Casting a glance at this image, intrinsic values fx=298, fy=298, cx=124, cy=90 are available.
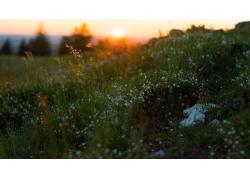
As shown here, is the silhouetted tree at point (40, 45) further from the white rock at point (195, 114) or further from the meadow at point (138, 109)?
the white rock at point (195, 114)

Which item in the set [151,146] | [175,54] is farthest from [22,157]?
[175,54]

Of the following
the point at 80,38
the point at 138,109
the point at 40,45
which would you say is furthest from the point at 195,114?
the point at 40,45

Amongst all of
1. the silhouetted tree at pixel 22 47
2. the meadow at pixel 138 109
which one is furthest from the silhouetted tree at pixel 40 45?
the meadow at pixel 138 109

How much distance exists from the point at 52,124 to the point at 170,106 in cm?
183

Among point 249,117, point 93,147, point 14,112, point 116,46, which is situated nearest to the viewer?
point 93,147

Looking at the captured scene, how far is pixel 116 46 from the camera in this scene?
8.72 meters

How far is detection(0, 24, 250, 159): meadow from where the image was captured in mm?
3387

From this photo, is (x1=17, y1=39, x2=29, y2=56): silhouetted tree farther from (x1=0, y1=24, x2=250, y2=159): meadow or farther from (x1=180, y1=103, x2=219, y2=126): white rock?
(x1=180, y1=103, x2=219, y2=126): white rock

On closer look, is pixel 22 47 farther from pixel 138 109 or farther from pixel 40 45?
pixel 138 109

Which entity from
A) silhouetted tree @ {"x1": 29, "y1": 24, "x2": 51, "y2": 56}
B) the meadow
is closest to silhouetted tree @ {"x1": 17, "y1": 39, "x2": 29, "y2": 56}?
silhouetted tree @ {"x1": 29, "y1": 24, "x2": 51, "y2": 56}

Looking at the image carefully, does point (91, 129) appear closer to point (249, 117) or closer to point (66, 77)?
point (249, 117)

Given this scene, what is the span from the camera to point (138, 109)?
4500mm

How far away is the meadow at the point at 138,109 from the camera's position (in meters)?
3.39

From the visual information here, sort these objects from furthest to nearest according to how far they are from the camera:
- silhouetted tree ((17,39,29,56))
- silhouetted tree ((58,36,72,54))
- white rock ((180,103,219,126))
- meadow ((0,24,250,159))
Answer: silhouetted tree ((17,39,29,56)), silhouetted tree ((58,36,72,54)), white rock ((180,103,219,126)), meadow ((0,24,250,159))
